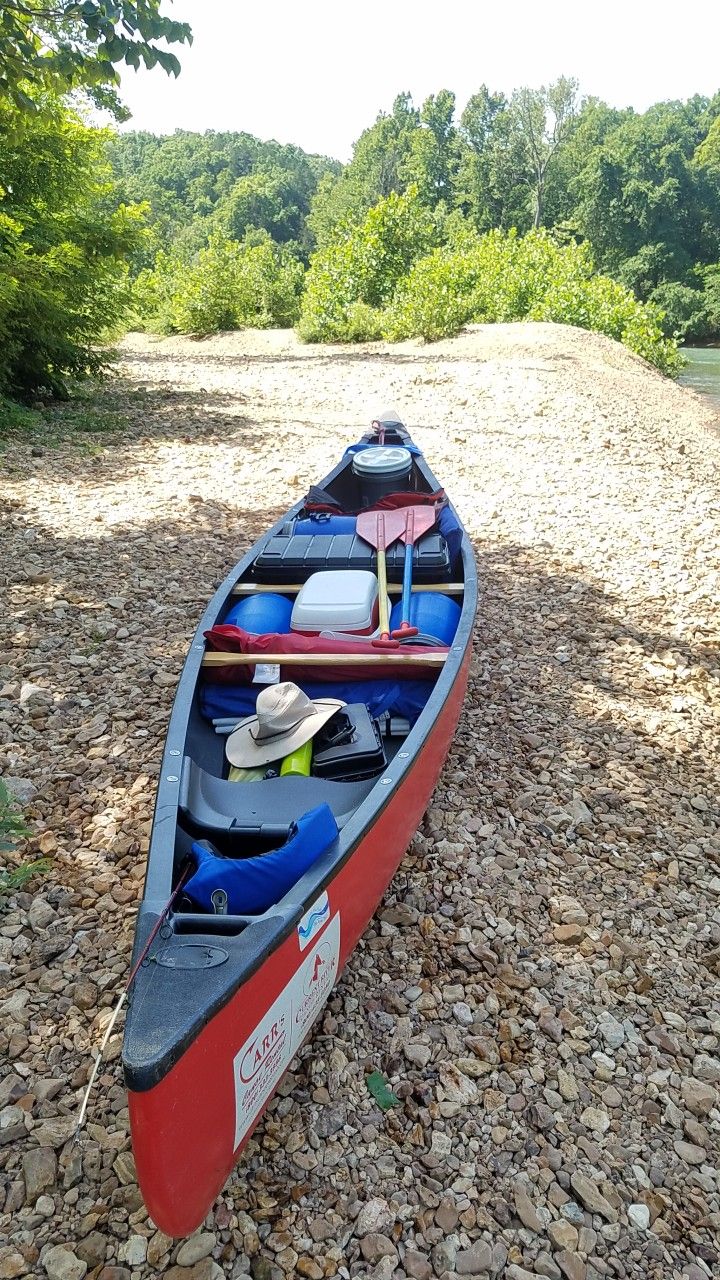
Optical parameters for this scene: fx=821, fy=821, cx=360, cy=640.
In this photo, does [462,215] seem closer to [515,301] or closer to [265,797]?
[515,301]

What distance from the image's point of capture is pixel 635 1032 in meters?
2.59

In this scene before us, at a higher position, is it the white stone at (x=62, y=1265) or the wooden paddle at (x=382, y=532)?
the wooden paddle at (x=382, y=532)

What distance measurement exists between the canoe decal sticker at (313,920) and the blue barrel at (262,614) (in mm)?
1829

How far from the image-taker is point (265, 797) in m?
2.81

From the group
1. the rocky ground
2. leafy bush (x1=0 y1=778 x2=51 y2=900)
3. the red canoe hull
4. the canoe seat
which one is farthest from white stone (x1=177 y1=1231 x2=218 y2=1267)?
leafy bush (x1=0 y1=778 x2=51 y2=900)

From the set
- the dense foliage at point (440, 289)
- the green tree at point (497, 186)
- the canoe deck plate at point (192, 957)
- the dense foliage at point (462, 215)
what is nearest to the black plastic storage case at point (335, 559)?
the canoe deck plate at point (192, 957)

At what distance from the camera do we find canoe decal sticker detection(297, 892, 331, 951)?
204cm

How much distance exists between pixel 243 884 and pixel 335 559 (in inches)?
98.1

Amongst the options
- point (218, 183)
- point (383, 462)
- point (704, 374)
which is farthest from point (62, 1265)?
point (218, 183)

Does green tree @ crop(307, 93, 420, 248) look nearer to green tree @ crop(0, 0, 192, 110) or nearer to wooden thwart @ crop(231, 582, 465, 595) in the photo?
green tree @ crop(0, 0, 192, 110)

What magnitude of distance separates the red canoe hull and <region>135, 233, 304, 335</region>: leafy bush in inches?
849

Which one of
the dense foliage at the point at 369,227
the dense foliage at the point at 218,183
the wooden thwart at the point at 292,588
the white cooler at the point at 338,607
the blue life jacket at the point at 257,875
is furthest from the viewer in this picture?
the dense foliage at the point at 218,183

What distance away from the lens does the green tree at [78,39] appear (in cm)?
392

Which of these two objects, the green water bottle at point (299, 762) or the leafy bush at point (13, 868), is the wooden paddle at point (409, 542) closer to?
the green water bottle at point (299, 762)
